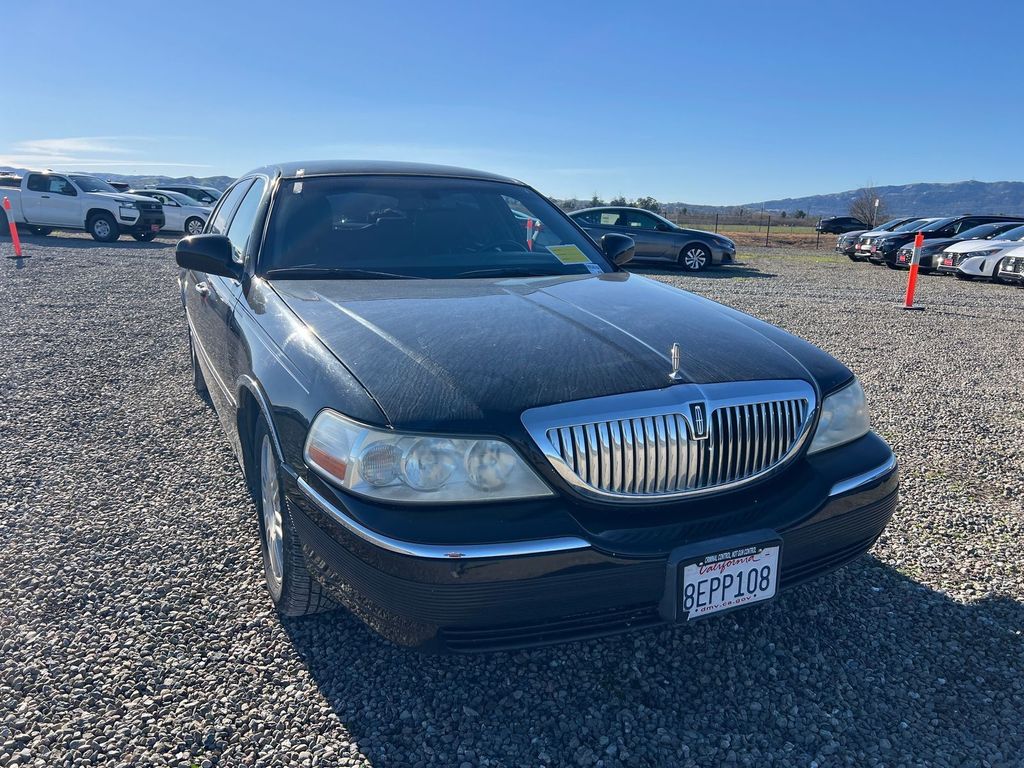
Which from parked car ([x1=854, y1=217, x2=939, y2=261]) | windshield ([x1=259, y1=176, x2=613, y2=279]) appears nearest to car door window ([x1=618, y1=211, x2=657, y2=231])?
parked car ([x1=854, y1=217, x2=939, y2=261])

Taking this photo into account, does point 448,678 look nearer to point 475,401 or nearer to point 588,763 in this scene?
point 588,763

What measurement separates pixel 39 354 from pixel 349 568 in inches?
234

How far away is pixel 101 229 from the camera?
19109 mm

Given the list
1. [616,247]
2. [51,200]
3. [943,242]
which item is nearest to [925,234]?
[943,242]

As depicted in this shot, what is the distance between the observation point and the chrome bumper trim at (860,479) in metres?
2.27

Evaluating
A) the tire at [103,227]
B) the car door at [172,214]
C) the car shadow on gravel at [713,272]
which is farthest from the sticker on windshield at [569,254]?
the car door at [172,214]

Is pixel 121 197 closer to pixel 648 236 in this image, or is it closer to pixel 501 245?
pixel 648 236

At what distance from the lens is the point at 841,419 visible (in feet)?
8.05

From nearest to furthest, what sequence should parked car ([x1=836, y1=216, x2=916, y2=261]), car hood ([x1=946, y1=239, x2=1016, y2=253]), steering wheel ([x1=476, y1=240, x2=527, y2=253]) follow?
steering wheel ([x1=476, y1=240, x2=527, y2=253]), car hood ([x1=946, y1=239, x2=1016, y2=253]), parked car ([x1=836, y1=216, x2=916, y2=261])

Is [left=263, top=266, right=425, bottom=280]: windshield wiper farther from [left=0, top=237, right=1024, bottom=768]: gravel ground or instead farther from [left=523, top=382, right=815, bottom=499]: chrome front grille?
[left=523, top=382, right=815, bottom=499]: chrome front grille

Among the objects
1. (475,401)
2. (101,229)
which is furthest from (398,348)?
(101,229)

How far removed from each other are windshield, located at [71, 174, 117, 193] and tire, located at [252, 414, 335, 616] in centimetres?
1955

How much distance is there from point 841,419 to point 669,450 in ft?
2.52

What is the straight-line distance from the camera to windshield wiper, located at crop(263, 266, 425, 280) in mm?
3074
